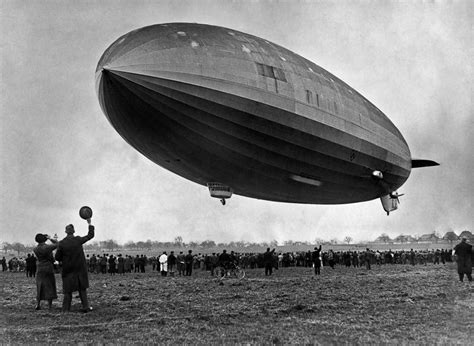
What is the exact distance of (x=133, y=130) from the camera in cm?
1293

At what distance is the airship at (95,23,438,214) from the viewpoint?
1162 cm

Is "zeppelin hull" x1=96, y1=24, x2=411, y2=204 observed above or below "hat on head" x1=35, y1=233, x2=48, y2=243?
above

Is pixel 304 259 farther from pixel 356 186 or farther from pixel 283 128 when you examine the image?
pixel 283 128

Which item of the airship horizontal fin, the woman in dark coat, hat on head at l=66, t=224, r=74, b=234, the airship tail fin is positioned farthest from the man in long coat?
the airship horizontal fin

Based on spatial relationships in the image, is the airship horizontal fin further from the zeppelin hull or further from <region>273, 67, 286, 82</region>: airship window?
<region>273, 67, 286, 82</region>: airship window

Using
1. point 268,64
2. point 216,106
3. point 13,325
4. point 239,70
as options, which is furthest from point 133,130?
point 13,325

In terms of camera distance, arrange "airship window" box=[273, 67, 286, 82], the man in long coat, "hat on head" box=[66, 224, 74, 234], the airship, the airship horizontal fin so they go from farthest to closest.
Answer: the airship horizontal fin < "airship window" box=[273, 67, 286, 82] < the airship < "hat on head" box=[66, 224, 74, 234] < the man in long coat

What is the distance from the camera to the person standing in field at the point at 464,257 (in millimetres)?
15695

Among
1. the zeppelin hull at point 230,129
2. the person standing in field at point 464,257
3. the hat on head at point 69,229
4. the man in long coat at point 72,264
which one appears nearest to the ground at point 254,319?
the man in long coat at point 72,264

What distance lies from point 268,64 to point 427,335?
857 centimetres

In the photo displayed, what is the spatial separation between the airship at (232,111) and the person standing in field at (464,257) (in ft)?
13.7

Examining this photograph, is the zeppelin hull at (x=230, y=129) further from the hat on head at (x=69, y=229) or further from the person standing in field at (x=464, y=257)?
the person standing in field at (x=464, y=257)

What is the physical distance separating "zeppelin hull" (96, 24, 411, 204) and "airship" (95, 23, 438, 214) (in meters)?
0.03

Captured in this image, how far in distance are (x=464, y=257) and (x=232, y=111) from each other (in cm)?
976
